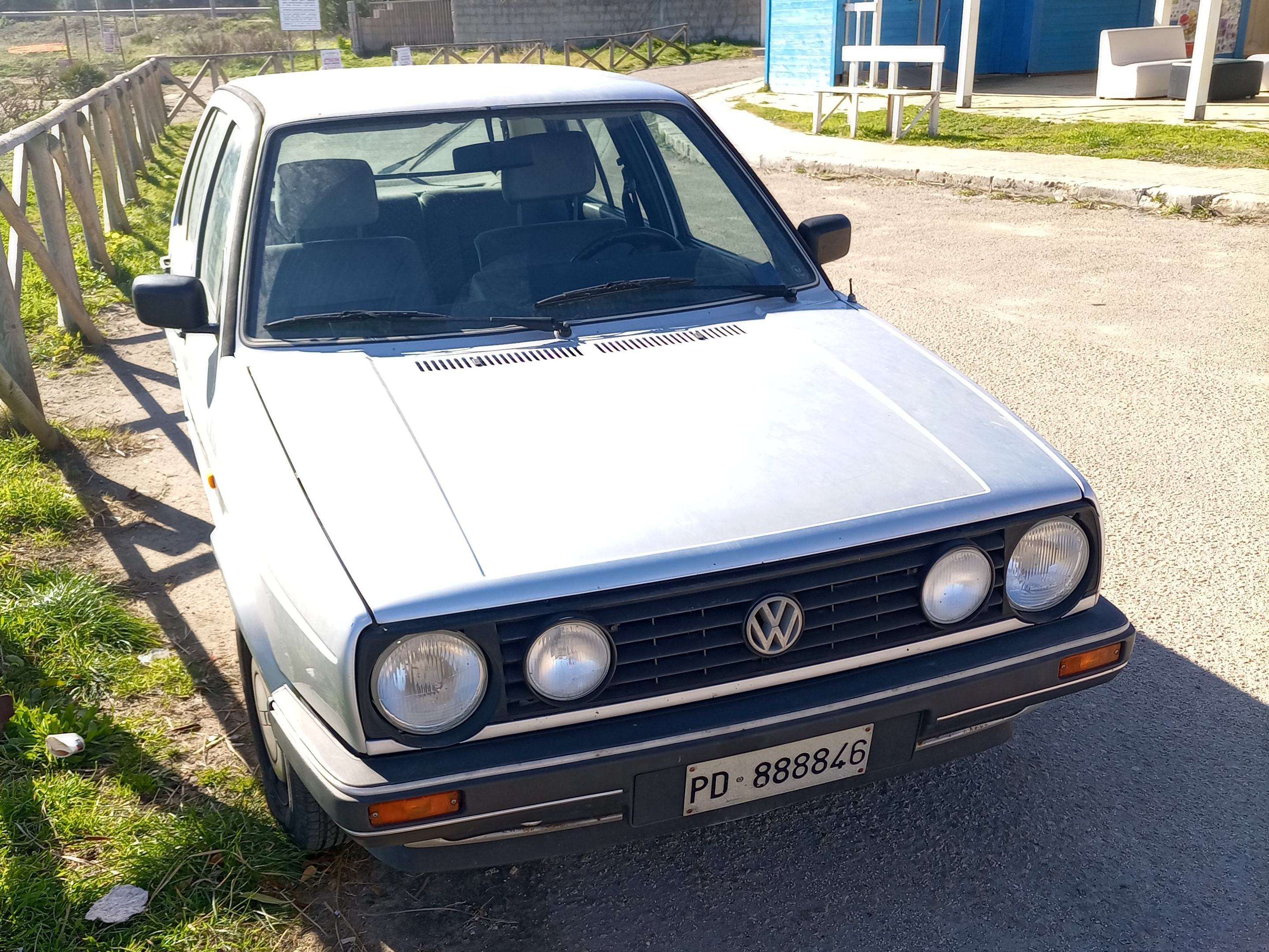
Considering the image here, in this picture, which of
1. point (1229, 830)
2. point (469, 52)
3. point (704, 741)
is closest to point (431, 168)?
point (704, 741)

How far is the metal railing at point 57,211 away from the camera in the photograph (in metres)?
5.32

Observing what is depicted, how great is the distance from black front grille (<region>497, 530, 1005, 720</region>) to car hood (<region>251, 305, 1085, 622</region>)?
0.15 feet

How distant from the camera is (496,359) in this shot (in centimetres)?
281

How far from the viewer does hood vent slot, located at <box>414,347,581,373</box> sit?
2756 millimetres

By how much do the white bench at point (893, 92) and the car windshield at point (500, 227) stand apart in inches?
425

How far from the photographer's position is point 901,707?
225 cm

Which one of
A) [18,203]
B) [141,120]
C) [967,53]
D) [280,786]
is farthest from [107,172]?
[967,53]

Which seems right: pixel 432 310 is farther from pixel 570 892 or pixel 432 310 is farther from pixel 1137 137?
pixel 1137 137

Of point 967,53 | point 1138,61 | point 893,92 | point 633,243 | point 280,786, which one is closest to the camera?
point 280,786

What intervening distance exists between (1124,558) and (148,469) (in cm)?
413

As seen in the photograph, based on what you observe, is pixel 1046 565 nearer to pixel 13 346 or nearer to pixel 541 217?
pixel 541 217

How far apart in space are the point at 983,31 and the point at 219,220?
20578 mm

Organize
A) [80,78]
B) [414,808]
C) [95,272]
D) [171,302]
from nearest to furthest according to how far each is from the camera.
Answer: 1. [414,808]
2. [171,302]
3. [95,272]
4. [80,78]

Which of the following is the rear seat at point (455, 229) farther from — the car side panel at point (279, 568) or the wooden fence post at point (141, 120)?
the wooden fence post at point (141, 120)
